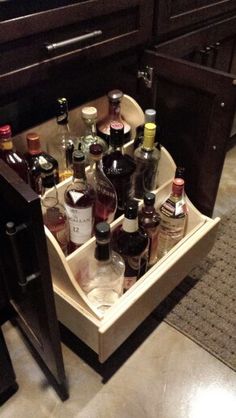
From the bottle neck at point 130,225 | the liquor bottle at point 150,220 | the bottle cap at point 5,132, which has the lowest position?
the liquor bottle at point 150,220

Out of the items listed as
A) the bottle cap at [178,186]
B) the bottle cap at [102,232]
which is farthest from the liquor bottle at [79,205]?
the bottle cap at [178,186]

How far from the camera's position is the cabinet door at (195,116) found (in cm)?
88

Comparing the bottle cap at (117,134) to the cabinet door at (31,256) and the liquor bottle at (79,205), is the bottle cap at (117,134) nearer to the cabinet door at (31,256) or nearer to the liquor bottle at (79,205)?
the liquor bottle at (79,205)

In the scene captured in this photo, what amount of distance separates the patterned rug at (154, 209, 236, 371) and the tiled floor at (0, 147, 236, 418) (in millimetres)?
29

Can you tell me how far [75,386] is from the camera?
98cm

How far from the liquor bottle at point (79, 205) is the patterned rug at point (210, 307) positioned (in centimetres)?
39

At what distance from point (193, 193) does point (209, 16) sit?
1.64ft

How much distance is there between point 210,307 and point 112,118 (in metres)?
0.61

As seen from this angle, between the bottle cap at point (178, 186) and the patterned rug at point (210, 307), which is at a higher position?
the bottle cap at point (178, 186)

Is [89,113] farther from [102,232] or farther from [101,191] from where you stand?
[102,232]

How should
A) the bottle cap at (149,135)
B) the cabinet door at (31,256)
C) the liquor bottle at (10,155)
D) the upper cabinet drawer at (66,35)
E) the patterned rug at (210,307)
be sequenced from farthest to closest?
1. the patterned rug at (210,307)
2. the bottle cap at (149,135)
3. the liquor bottle at (10,155)
4. the upper cabinet drawer at (66,35)
5. the cabinet door at (31,256)

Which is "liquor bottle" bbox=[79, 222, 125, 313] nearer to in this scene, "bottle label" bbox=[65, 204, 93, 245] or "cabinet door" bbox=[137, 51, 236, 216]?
"bottle label" bbox=[65, 204, 93, 245]

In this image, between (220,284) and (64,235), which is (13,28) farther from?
(220,284)

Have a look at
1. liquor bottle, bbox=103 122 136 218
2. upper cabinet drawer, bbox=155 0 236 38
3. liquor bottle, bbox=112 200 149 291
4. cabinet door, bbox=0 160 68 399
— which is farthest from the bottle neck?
upper cabinet drawer, bbox=155 0 236 38
